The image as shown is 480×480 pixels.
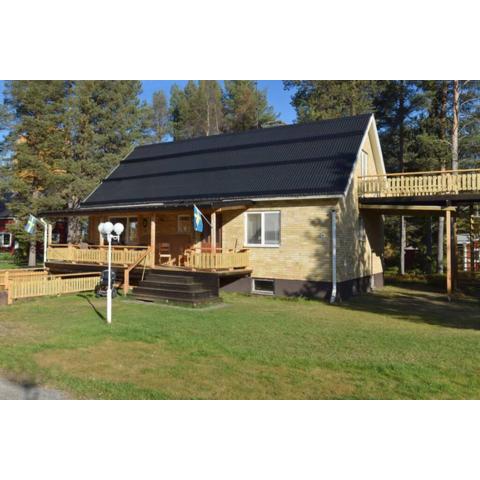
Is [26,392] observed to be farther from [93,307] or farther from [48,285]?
[48,285]

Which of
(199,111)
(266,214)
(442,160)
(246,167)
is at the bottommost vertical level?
(266,214)

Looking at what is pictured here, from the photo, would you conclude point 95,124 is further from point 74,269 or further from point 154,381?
point 154,381

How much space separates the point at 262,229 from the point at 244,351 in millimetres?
9596

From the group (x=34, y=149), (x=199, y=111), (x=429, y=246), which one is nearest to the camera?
(x=429, y=246)

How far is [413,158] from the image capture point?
3102 centimetres

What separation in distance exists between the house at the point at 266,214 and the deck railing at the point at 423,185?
2.85 ft

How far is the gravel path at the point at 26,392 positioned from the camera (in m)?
6.25

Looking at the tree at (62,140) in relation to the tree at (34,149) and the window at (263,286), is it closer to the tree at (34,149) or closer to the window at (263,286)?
the tree at (34,149)

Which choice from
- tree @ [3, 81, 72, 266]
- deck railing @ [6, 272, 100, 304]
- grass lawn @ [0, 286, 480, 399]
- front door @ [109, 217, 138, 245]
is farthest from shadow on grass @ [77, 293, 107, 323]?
tree @ [3, 81, 72, 266]

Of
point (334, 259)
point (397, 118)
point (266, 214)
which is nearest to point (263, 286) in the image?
point (266, 214)

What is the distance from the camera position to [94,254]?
18.9 m

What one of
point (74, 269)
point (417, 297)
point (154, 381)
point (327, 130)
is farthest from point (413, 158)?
point (154, 381)

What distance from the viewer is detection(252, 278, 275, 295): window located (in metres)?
17.6

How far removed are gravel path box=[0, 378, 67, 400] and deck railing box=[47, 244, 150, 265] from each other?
10674 mm
